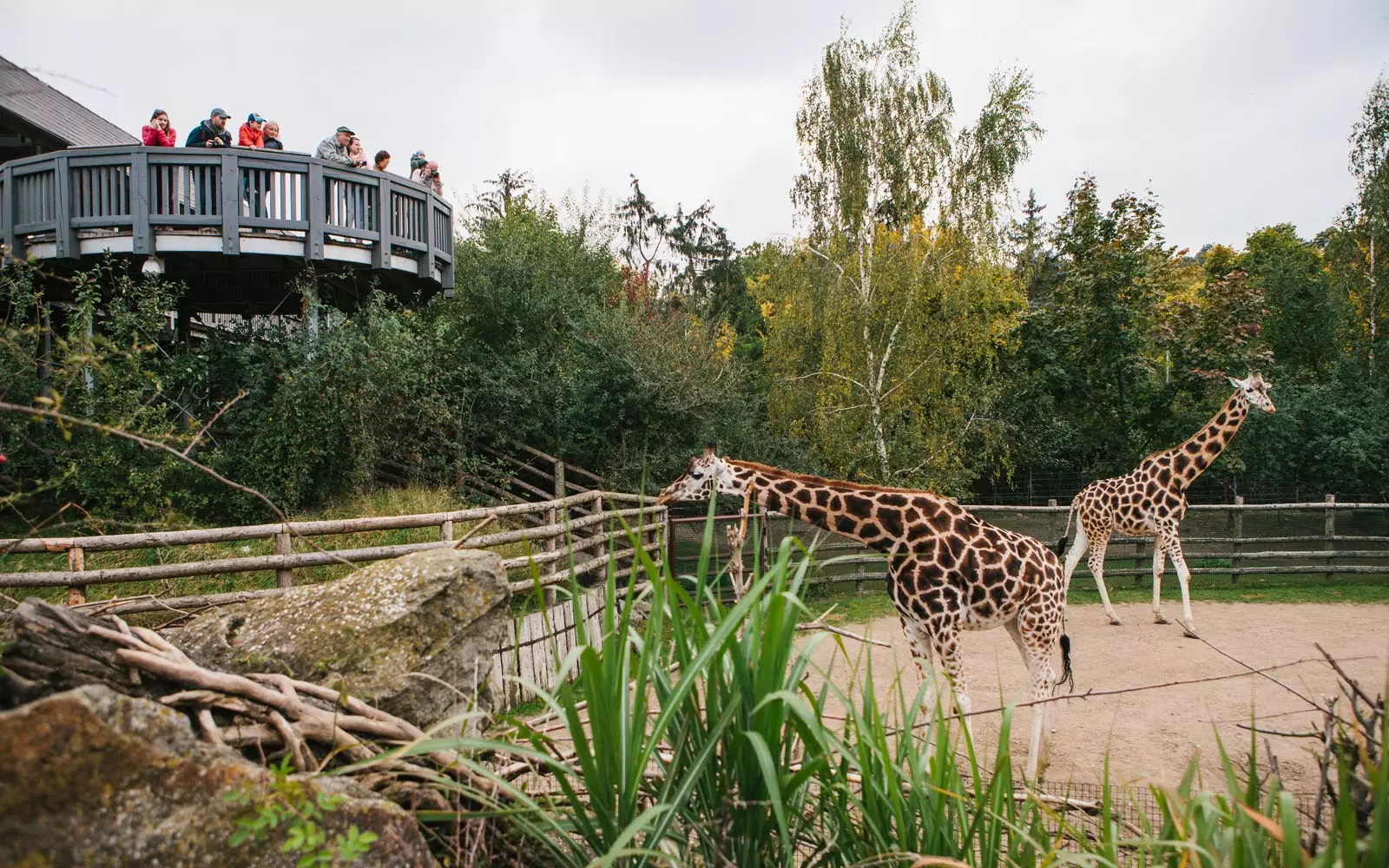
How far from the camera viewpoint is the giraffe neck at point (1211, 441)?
354 inches

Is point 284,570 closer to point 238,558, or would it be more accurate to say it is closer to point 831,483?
point 238,558

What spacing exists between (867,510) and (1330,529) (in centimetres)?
1097

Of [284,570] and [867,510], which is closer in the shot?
[867,510]

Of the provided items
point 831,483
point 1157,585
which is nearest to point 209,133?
point 831,483

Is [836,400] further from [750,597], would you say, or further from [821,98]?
[750,597]

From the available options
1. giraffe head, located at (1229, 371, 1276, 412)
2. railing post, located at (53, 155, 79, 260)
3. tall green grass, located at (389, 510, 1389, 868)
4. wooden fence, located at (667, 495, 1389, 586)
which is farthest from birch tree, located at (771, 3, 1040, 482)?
tall green grass, located at (389, 510, 1389, 868)

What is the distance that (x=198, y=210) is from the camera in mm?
9008

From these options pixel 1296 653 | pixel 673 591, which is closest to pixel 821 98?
pixel 1296 653

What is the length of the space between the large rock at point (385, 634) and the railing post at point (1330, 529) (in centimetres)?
1346

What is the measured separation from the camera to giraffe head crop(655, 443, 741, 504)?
5.29 m

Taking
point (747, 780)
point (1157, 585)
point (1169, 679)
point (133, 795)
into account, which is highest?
point (133, 795)

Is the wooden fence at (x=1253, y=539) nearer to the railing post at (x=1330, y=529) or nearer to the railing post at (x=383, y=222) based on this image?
the railing post at (x=1330, y=529)

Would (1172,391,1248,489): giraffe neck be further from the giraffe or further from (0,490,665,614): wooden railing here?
(0,490,665,614): wooden railing

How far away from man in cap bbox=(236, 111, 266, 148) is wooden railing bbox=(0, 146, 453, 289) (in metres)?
0.60
